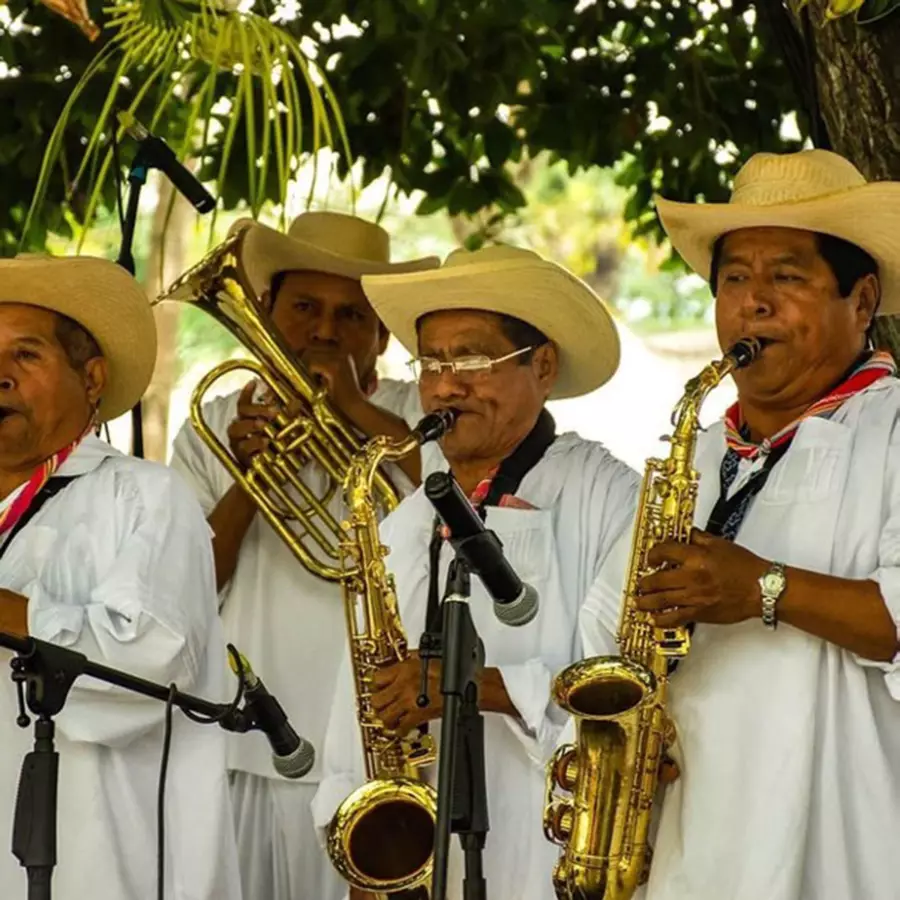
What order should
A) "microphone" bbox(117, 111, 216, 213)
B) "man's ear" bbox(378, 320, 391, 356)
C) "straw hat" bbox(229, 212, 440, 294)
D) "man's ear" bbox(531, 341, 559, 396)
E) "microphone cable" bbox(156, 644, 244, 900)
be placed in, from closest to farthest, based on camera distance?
"microphone cable" bbox(156, 644, 244, 900)
"man's ear" bbox(531, 341, 559, 396)
"microphone" bbox(117, 111, 216, 213)
"straw hat" bbox(229, 212, 440, 294)
"man's ear" bbox(378, 320, 391, 356)

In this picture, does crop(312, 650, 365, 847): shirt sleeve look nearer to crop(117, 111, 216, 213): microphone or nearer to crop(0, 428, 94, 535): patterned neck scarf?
crop(0, 428, 94, 535): patterned neck scarf

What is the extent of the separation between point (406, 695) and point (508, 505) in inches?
20.7

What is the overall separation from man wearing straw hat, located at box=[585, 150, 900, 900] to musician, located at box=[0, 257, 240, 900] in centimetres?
89

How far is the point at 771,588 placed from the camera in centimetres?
405

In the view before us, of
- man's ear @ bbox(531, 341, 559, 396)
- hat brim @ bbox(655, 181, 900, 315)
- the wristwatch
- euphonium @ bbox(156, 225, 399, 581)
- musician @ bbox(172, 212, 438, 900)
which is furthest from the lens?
musician @ bbox(172, 212, 438, 900)

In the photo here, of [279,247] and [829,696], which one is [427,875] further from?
[279,247]

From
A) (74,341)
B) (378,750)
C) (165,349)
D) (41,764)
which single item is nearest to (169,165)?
(74,341)

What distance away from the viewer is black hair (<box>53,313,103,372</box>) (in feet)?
16.0

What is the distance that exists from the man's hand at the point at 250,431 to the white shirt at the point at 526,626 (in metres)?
0.70

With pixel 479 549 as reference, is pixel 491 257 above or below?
above

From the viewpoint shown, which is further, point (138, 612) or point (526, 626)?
point (526, 626)

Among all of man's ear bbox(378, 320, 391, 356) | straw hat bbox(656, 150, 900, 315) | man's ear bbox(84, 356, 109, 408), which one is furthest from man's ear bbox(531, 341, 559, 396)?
man's ear bbox(378, 320, 391, 356)

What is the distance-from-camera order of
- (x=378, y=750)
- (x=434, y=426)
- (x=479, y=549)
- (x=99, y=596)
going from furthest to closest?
1. (x=378, y=750)
2. (x=434, y=426)
3. (x=99, y=596)
4. (x=479, y=549)

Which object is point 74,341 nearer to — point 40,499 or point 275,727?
point 40,499
